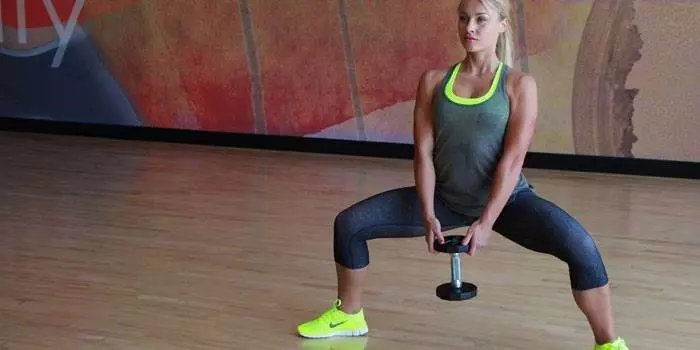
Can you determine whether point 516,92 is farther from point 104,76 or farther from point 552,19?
point 104,76

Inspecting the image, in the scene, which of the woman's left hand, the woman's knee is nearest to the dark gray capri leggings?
the woman's knee

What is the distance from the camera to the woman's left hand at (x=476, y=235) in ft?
8.52

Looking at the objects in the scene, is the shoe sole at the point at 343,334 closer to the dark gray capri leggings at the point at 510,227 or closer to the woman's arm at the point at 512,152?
the dark gray capri leggings at the point at 510,227

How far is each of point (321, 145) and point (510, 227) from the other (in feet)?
10.8

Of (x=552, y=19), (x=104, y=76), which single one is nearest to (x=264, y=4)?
(x=104, y=76)

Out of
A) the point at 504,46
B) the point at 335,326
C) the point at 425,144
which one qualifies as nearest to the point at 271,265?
the point at 335,326

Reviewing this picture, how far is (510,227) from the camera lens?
8.83 ft

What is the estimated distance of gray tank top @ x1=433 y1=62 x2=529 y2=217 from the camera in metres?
2.66

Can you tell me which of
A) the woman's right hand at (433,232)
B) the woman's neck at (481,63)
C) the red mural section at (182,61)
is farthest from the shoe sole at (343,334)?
the red mural section at (182,61)

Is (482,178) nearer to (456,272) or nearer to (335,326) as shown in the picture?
(456,272)

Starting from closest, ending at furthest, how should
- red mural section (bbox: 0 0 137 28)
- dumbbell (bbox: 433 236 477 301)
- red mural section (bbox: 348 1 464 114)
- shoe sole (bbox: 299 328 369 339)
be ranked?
dumbbell (bbox: 433 236 477 301)
shoe sole (bbox: 299 328 369 339)
red mural section (bbox: 348 1 464 114)
red mural section (bbox: 0 0 137 28)

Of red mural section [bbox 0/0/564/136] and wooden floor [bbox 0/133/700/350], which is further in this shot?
red mural section [bbox 0/0/564/136]

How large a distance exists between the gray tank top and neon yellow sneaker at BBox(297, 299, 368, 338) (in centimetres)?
49

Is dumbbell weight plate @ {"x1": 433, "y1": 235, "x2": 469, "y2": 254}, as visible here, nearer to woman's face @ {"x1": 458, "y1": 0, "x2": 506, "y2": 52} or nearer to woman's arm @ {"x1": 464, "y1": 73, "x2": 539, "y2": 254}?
woman's arm @ {"x1": 464, "y1": 73, "x2": 539, "y2": 254}
